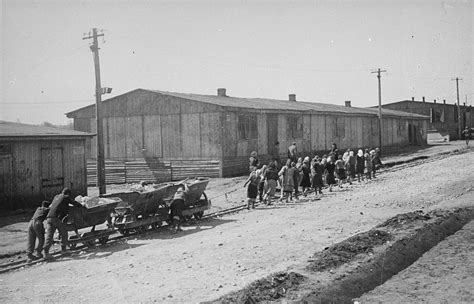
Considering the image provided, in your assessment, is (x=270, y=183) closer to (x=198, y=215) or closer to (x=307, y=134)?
(x=198, y=215)

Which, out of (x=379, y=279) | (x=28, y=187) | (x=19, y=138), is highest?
(x=19, y=138)

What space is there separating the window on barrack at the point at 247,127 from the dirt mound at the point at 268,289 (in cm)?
2024

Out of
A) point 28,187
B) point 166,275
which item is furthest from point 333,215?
point 28,187

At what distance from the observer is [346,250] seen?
9.83 meters

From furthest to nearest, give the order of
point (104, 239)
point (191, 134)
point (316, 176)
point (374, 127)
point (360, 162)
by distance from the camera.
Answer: point (374, 127)
point (191, 134)
point (360, 162)
point (316, 176)
point (104, 239)

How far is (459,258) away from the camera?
9.75 meters

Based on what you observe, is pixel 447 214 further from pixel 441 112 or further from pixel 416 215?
pixel 441 112

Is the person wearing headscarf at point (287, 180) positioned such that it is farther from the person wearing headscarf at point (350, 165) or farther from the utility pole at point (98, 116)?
the utility pole at point (98, 116)

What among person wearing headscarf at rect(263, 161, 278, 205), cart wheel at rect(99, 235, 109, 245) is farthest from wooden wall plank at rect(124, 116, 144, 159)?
cart wheel at rect(99, 235, 109, 245)

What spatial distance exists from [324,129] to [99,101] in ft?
66.2

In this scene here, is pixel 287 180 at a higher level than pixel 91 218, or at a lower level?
higher

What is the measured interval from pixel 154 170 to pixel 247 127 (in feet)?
20.5

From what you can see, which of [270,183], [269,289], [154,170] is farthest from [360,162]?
[269,289]

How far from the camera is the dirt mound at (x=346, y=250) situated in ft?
29.4
